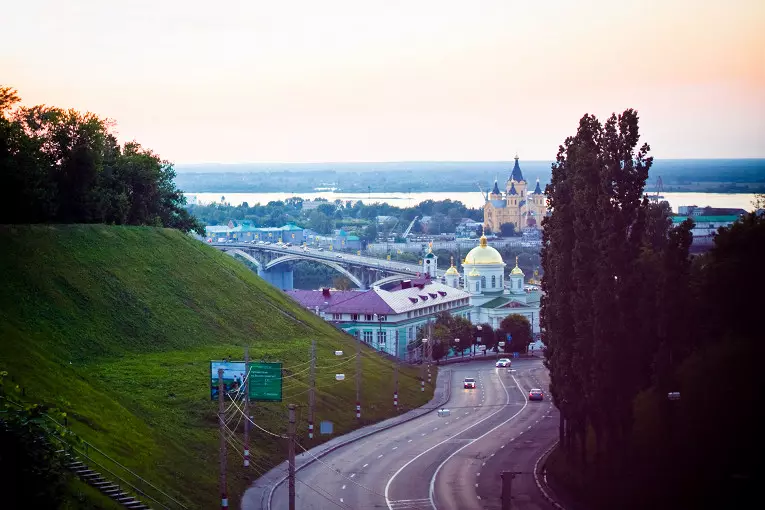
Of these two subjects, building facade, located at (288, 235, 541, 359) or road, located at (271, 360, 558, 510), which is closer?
road, located at (271, 360, 558, 510)

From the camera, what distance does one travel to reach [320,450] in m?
64.5

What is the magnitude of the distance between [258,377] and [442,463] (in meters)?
11.2

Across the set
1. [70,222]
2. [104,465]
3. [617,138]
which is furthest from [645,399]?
[70,222]

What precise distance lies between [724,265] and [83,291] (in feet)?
116

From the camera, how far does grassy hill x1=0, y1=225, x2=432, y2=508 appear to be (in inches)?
2109

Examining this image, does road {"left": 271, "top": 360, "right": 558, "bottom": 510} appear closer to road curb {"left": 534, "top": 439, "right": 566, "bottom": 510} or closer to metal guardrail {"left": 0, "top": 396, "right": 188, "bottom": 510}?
road curb {"left": 534, "top": 439, "right": 566, "bottom": 510}

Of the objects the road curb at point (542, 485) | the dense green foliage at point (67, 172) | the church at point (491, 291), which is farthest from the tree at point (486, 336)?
the road curb at point (542, 485)

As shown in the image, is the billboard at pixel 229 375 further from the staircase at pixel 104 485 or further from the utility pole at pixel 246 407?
the staircase at pixel 104 485

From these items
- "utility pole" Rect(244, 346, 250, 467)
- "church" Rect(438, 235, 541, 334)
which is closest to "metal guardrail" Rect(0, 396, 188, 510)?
"utility pole" Rect(244, 346, 250, 467)

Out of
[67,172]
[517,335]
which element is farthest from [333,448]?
[517,335]

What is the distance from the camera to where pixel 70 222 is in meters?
89.0

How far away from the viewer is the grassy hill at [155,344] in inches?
2109

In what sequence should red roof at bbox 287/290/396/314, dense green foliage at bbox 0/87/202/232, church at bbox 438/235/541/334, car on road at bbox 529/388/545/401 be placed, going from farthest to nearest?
church at bbox 438/235/541/334 → red roof at bbox 287/290/396/314 → car on road at bbox 529/388/545/401 → dense green foliage at bbox 0/87/202/232

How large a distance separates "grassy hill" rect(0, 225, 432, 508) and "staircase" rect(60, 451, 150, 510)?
3029mm
